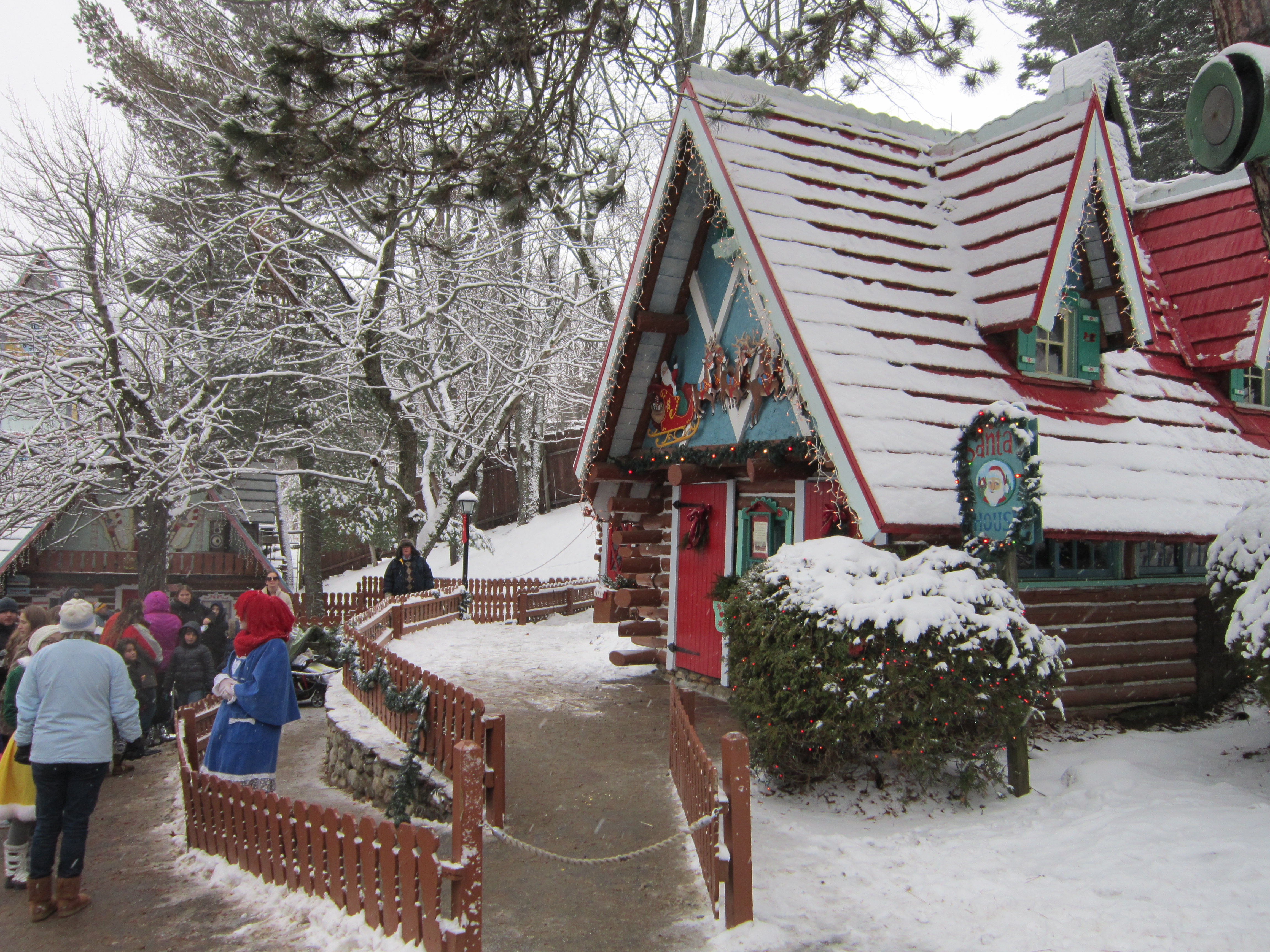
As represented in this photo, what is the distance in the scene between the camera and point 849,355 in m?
7.57

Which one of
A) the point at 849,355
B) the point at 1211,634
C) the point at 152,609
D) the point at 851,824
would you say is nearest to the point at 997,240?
the point at 849,355

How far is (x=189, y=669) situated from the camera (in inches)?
413

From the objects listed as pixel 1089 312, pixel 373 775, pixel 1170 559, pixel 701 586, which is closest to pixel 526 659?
pixel 701 586

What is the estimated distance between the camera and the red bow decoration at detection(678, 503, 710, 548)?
10977 mm

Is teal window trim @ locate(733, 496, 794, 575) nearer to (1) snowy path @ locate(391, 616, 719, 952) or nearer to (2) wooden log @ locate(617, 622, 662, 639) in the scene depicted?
(1) snowy path @ locate(391, 616, 719, 952)

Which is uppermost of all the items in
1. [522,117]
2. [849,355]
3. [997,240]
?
[522,117]

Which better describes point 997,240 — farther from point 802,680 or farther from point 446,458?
point 446,458

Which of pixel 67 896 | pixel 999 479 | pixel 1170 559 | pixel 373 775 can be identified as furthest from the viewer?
pixel 1170 559

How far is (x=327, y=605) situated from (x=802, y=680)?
17364 mm

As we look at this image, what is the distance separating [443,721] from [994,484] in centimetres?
475

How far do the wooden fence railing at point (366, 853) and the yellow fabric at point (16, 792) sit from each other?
101cm

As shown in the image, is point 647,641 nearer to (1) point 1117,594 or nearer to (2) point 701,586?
(2) point 701,586

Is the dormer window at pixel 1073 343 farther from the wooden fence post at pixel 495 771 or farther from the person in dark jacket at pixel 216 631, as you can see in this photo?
the person in dark jacket at pixel 216 631

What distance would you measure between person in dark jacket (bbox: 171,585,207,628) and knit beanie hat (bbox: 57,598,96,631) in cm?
589
